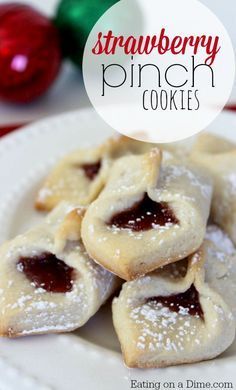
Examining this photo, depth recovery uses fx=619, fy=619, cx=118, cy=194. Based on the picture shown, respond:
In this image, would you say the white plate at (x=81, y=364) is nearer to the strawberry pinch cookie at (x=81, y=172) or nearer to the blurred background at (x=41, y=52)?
the strawberry pinch cookie at (x=81, y=172)

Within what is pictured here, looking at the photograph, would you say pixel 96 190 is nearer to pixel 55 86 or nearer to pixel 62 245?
pixel 62 245

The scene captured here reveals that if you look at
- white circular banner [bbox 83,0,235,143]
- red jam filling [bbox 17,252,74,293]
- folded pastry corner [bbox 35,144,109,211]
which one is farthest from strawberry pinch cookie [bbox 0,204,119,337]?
white circular banner [bbox 83,0,235,143]

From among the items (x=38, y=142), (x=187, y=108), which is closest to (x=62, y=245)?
(x=38, y=142)

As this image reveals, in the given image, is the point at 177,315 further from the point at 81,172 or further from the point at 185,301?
the point at 81,172

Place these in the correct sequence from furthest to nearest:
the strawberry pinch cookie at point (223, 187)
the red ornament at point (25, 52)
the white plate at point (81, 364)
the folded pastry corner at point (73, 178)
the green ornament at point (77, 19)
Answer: the green ornament at point (77, 19) → the red ornament at point (25, 52) → the folded pastry corner at point (73, 178) → the strawberry pinch cookie at point (223, 187) → the white plate at point (81, 364)

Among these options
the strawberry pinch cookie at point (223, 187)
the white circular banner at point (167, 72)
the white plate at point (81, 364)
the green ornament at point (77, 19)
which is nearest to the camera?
the white plate at point (81, 364)

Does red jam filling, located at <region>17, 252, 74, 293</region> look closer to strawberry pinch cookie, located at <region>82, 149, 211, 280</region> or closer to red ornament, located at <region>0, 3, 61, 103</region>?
strawberry pinch cookie, located at <region>82, 149, 211, 280</region>

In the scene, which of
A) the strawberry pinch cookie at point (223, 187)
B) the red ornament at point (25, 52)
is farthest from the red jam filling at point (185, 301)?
the red ornament at point (25, 52)
